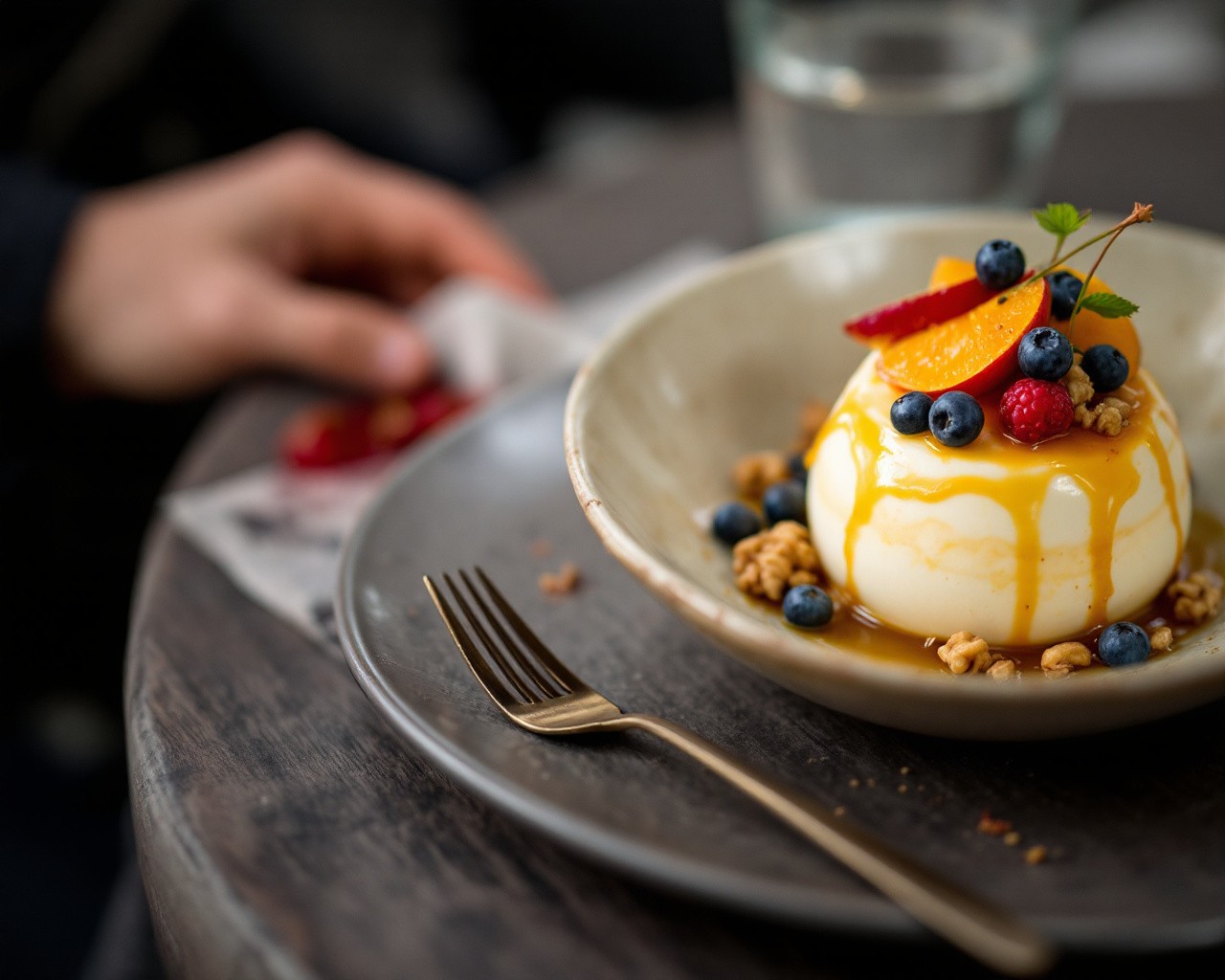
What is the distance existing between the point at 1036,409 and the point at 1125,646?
18cm

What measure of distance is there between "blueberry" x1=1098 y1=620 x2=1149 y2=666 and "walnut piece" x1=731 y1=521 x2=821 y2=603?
0.74ft

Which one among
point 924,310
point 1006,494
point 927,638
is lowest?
point 927,638

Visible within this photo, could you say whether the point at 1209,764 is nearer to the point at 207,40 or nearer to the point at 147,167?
the point at 147,167

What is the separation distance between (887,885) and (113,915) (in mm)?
1217

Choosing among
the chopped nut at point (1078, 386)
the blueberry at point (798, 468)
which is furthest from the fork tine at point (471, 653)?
the chopped nut at point (1078, 386)

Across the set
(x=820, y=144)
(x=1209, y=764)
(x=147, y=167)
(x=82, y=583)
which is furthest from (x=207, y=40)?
(x=1209, y=764)

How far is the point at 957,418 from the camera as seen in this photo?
83cm

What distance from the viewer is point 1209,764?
721 mm

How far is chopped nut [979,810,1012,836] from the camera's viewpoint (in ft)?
2.22

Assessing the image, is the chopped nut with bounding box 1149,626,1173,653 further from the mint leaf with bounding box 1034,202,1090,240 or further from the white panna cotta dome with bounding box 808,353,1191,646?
the mint leaf with bounding box 1034,202,1090,240

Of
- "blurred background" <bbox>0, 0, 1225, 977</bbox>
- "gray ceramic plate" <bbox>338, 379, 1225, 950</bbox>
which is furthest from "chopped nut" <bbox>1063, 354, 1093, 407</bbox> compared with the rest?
"blurred background" <bbox>0, 0, 1225, 977</bbox>

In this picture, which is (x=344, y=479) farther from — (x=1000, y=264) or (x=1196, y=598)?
(x=1196, y=598)

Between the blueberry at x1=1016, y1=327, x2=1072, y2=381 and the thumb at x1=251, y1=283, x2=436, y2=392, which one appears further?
the thumb at x1=251, y1=283, x2=436, y2=392

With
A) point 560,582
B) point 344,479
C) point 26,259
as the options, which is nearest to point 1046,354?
point 560,582
